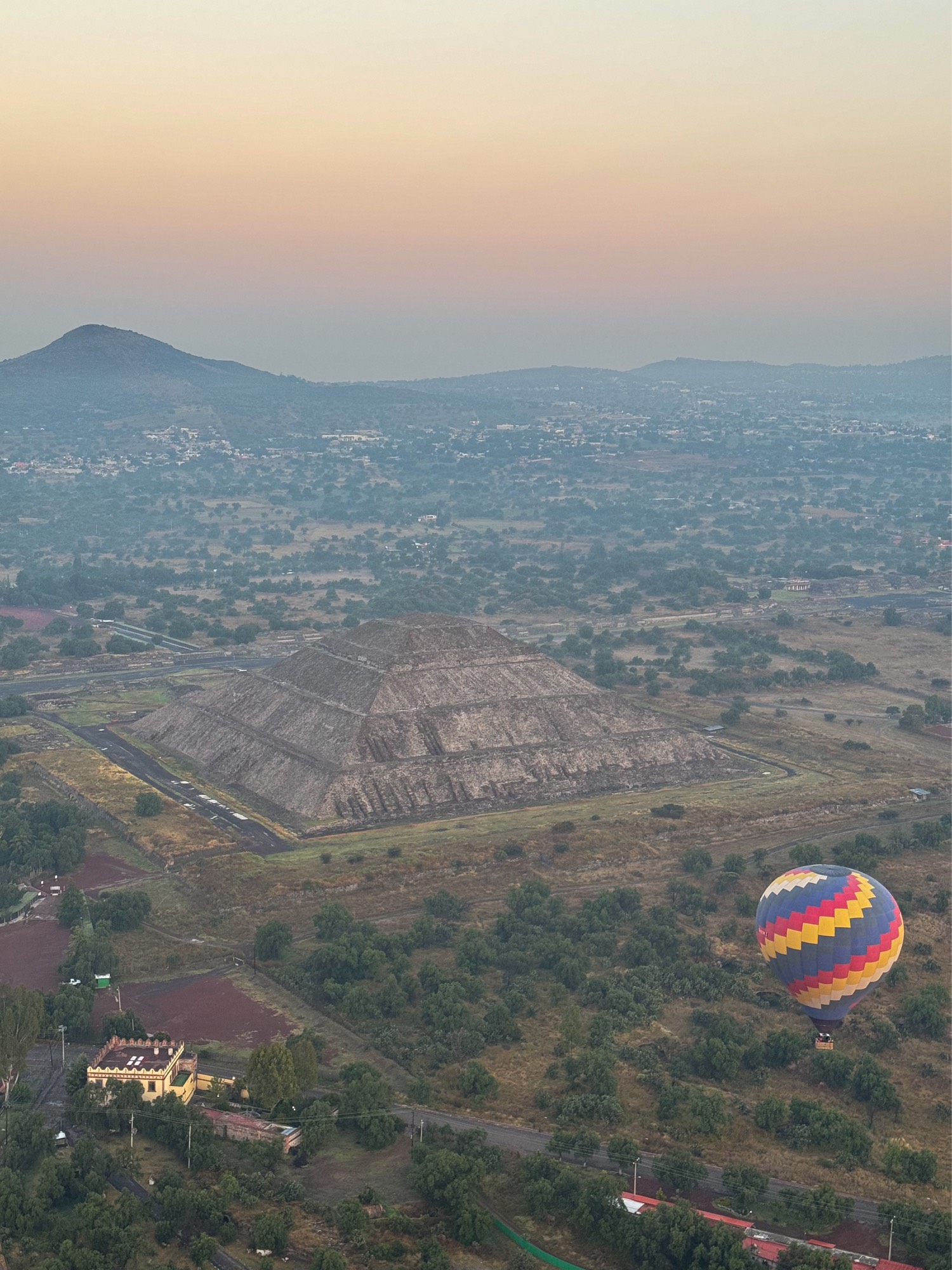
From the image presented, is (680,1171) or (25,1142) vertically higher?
(25,1142)

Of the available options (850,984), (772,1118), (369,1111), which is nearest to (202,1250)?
(369,1111)

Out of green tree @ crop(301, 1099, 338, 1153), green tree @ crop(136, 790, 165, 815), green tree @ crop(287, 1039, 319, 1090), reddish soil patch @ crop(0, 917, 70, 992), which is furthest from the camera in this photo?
green tree @ crop(136, 790, 165, 815)

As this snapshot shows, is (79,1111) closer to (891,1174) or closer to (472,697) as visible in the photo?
(891,1174)

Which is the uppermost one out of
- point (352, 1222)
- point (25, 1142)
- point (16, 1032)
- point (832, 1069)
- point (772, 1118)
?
point (16, 1032)

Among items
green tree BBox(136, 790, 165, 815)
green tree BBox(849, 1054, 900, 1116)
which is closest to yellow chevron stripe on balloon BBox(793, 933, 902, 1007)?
green tree BBox(849, 1054, 900, 1116)

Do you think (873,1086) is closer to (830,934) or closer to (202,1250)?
(830,934)

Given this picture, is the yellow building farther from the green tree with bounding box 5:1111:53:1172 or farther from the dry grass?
the dry grass
